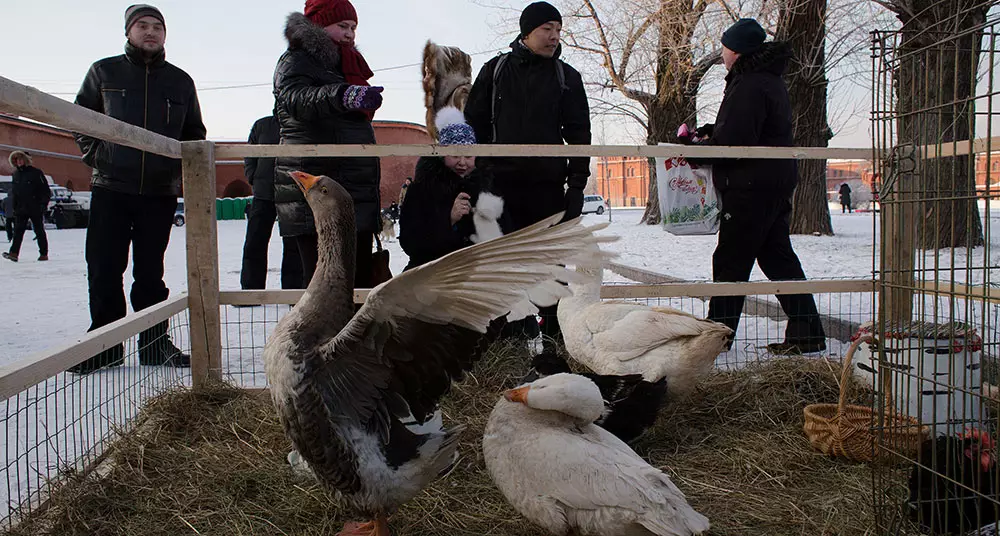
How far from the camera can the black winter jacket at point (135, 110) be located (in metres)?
4.01

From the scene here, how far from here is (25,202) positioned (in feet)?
38.0

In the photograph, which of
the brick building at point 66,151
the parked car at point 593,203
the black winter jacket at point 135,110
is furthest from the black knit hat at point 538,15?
the parked car at point 593,203

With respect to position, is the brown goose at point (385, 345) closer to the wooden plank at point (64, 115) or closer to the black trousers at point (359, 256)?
the wooden plank at point (64, 115)

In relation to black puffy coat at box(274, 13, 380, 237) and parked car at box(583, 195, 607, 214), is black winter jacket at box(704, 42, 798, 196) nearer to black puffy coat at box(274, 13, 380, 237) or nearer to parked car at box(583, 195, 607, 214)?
black puffy coat at box(274, 13, 380, 237)

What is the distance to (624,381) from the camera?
3.10m

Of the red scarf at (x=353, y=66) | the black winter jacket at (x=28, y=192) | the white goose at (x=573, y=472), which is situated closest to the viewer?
the white goose at (x=573, y=472)

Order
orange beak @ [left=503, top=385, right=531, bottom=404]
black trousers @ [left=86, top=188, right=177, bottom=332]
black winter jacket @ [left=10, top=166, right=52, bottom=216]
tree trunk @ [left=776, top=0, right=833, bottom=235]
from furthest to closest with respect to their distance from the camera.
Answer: black winter jacket @ [left=10, top=166, right=52, bottom=216] < tree trunk @ [left=776, top=0, right=833, bottom=235] < black trousers @ [left=86, top=188, right=177, bottom=332] < orange beak @ [left=503, top=385, right=531, bottom=404]

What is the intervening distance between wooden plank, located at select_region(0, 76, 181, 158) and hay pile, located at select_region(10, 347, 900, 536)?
4.18 feet

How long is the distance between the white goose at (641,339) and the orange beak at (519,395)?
1.04m

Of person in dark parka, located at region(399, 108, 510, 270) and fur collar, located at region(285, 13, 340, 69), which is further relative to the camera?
person in dark parka, located at region(399, 108, 510, 270)

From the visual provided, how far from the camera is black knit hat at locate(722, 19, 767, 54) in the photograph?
446cm

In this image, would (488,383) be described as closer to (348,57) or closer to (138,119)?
(348,57)

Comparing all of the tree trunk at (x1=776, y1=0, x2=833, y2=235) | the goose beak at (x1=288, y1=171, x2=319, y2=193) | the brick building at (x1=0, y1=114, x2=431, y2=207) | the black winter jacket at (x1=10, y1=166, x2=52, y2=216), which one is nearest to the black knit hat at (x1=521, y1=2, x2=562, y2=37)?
the goose beak at (x1=288, y1=171, x2=319, y2=193)

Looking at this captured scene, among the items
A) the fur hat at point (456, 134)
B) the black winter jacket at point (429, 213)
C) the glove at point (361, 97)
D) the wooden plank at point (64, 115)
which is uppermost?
the glove at point (361, 97)
